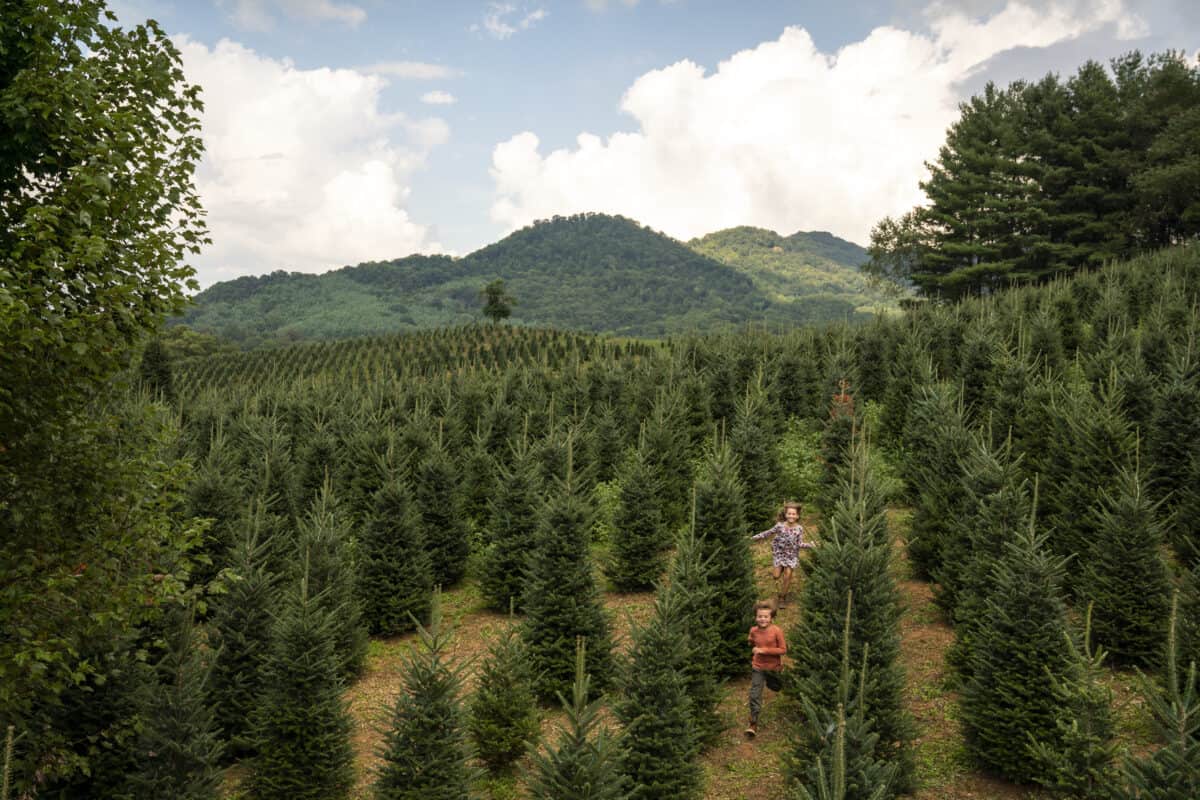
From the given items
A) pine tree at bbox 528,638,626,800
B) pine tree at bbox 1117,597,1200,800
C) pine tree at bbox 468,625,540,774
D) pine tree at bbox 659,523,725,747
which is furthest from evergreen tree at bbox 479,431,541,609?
pine tree at bbox 1117,597,1200,800

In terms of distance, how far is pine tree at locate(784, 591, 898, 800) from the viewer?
5.58 meters

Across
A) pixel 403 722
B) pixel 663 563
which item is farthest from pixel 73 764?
pixel 663 563

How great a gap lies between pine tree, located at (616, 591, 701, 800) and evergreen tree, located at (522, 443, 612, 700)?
2935 millimetres

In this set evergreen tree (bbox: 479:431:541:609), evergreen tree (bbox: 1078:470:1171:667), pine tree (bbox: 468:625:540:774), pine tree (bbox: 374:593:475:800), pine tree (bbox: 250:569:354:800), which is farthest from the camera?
evergreen tree (bbox: 479:431:541:609)

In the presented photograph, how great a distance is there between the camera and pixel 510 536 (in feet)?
51.4

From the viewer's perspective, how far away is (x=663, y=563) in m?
15.6

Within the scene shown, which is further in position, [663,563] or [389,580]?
[663,563]

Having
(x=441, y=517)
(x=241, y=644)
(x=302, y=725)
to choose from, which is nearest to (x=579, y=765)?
(x=302, y=725)

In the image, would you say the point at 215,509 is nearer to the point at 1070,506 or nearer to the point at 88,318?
the point at 88,318

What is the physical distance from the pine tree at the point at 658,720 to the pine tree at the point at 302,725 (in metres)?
3.80

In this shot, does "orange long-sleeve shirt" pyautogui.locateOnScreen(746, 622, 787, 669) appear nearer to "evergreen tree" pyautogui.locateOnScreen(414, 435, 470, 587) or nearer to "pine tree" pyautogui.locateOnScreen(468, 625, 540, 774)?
"pine tree" pyautogui.locateOnScreen(468, 625, 540, 774)

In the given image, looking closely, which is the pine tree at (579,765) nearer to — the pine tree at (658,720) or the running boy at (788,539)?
the pine tree at (658,720)

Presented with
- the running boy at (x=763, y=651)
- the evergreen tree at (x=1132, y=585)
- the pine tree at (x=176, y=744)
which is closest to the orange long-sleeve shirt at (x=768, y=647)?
the running boy at (x=763, y=651)

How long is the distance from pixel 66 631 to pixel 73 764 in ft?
5.04
